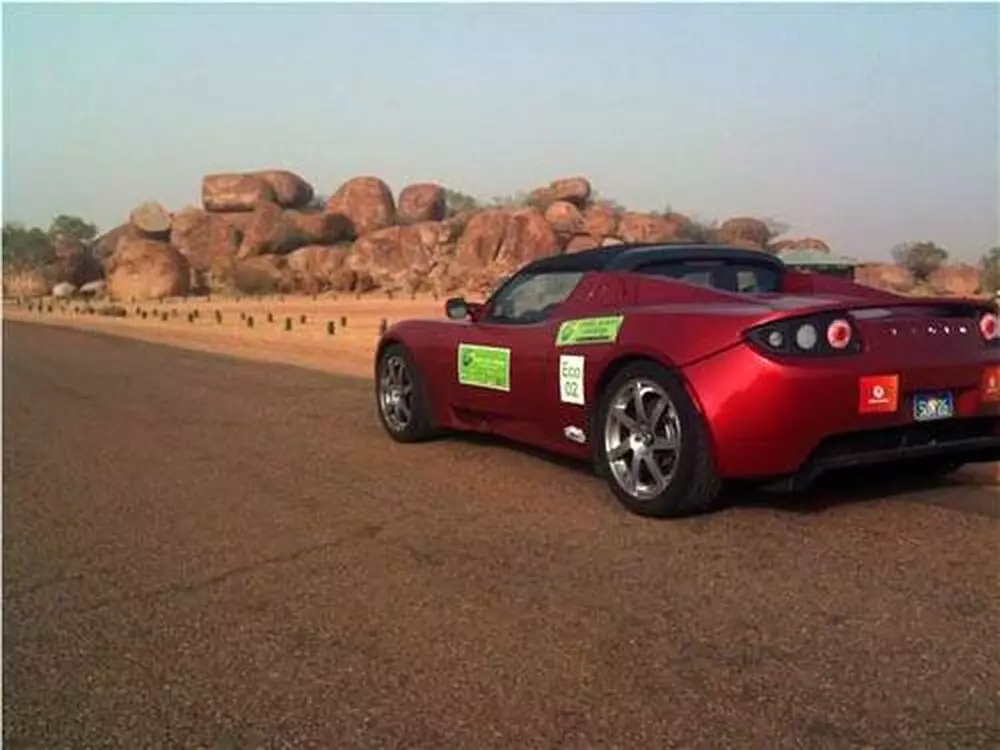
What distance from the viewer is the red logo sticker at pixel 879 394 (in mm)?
5129

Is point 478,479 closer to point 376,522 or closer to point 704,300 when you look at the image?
point 376,522

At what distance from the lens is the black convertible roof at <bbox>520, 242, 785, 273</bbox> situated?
6.42m

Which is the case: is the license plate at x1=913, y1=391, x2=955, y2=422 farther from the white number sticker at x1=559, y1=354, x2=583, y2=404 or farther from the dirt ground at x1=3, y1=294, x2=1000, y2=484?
the white number sticker at x1=559, y1=354, x2=583, y2=404

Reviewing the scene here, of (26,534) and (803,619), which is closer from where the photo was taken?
(803,619)

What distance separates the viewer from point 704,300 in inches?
226

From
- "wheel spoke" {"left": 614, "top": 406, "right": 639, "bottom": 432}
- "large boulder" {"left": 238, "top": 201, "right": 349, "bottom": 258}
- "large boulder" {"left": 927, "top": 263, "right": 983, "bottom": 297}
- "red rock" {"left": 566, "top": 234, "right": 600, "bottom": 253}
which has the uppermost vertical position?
"large boulder" {"left": 238, "top": 201, "right": 349, "bottom": 258}

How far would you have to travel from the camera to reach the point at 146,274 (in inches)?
2323

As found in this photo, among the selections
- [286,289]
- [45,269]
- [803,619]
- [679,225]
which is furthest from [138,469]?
[45,269]

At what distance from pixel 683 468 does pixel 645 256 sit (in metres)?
1.58

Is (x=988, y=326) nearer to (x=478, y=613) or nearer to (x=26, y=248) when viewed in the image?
(x=478, y=613)

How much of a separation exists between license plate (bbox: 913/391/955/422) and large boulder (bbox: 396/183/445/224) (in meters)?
71.0

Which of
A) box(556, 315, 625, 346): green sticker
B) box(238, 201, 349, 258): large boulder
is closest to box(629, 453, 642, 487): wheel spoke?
box(556, 315, 625, 346): green sticker

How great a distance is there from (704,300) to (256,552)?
246 cm

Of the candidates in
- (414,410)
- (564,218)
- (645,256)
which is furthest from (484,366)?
(564,218)
